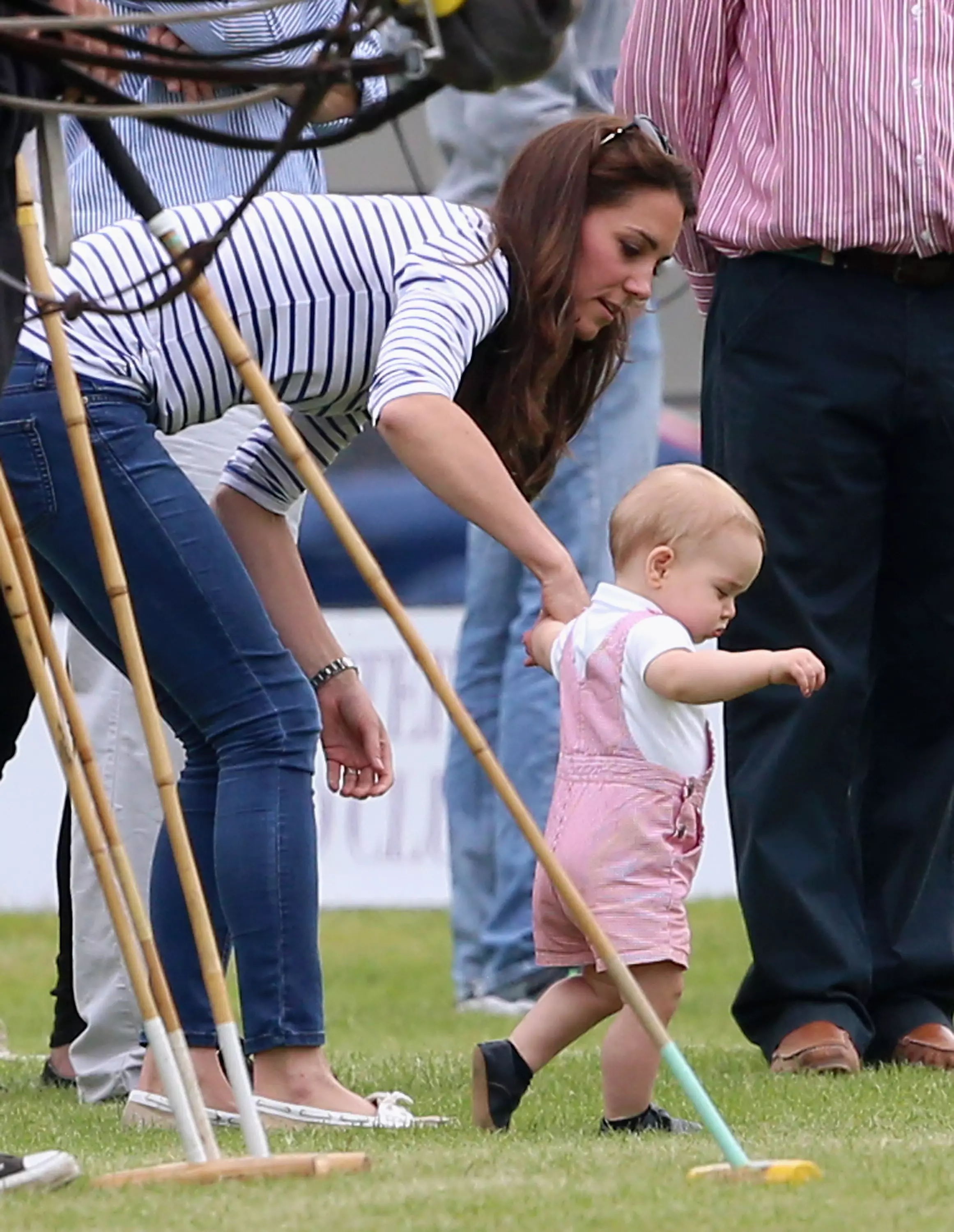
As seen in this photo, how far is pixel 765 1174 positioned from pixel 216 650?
3.43 feet

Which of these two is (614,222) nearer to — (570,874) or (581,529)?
(570,874)

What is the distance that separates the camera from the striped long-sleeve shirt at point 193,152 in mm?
4059

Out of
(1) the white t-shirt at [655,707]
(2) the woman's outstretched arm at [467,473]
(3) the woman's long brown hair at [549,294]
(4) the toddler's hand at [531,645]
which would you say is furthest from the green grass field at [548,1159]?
(3) the woman's long brown hair at [549,294]

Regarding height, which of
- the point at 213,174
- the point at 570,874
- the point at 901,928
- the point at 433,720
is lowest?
the point at 433,720

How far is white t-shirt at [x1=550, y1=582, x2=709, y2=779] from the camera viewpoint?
3178mm

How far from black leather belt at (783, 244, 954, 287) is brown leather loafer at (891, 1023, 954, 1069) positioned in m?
1.19

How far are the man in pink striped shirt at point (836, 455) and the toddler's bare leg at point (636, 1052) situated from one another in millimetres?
821

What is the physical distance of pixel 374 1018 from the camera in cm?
594

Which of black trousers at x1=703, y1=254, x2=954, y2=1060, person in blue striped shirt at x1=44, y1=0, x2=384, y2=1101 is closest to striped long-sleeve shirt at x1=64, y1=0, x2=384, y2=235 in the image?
person in blue striped shirt at x1=44, y1=0, x2=384, y2=1101

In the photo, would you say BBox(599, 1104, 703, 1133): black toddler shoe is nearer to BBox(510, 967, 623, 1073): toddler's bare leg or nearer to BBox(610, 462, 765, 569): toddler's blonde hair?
BBox(510, 967, 623, 1073): toddler's bare leg

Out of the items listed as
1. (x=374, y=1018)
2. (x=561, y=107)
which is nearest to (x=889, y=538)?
(x=561, y=107)

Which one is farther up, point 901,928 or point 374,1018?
point 901,928

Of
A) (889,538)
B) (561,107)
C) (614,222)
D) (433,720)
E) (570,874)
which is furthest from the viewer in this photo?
(433,720)

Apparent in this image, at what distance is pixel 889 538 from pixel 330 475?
14.6ft
